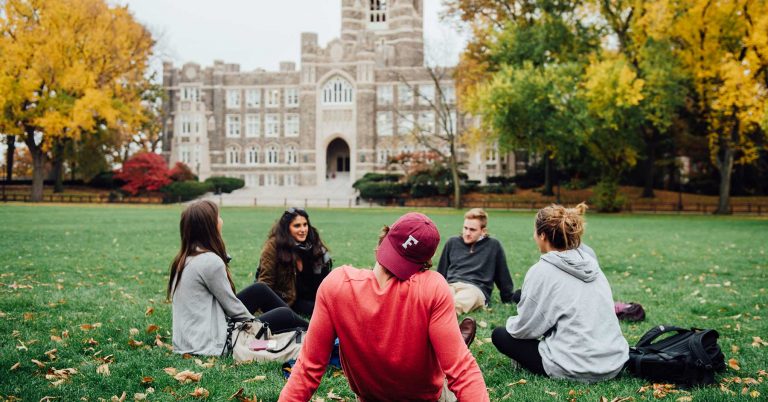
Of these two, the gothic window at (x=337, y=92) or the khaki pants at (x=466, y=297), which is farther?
the gothic window at (x=337, y=92)

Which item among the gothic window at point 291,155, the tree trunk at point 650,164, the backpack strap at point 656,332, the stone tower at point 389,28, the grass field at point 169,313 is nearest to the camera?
the grass field at point 169,313

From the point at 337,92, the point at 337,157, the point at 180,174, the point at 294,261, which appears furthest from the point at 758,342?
the point at 337,157

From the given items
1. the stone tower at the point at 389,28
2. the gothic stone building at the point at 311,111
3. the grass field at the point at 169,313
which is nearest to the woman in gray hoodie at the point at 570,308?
the grass field at the point at 169,313

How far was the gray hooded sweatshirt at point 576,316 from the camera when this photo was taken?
438 centimetres

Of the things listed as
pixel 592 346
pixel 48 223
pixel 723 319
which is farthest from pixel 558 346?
pixel 48 223

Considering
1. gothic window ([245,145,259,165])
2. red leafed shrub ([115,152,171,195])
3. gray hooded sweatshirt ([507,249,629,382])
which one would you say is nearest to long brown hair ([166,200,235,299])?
gray hooded sweatshirt ([507,249,629,382])

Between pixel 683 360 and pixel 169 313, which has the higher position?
pixel 683 360

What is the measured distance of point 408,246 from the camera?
2549mm

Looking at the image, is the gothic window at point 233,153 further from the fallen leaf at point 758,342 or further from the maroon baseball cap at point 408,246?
the maroon baseball cap at point 408,246

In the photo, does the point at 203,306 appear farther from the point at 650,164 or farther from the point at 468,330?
the point at 650,164

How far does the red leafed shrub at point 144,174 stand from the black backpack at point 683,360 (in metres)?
45.9

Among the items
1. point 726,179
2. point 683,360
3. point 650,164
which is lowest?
point 683,360

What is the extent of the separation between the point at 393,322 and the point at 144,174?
47.7 m

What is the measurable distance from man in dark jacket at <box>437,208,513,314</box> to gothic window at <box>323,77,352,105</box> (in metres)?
54.6
